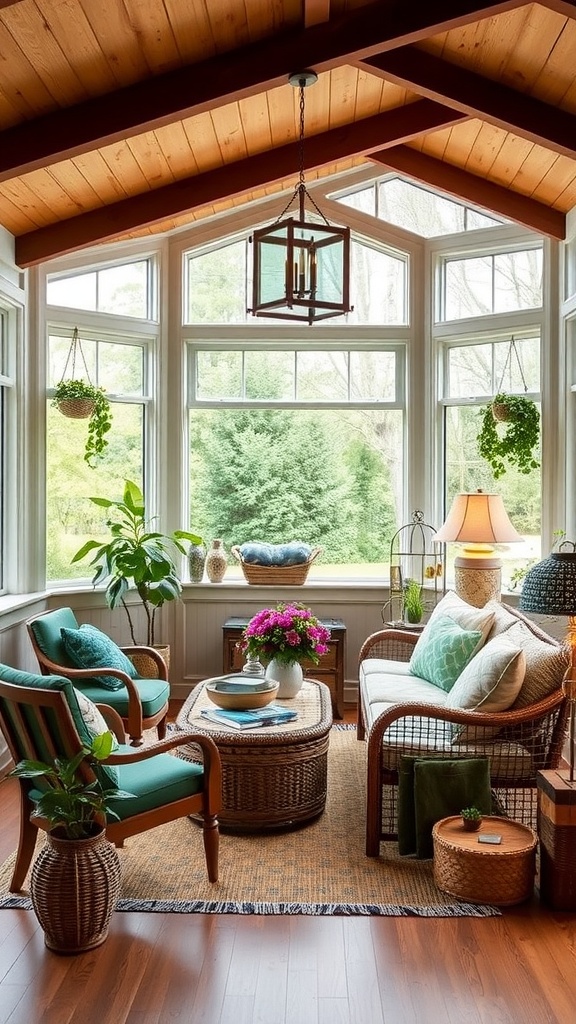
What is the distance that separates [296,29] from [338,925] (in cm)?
379

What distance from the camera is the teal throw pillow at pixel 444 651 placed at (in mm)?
4438

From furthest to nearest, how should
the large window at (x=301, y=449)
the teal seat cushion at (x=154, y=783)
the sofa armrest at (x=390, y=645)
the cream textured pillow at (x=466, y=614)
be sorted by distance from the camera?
the large window at (x=301, y=449), the sofa armrest at (x=390, y=645), the cream textured pillow at (x=466, y=614), the teal seat cushion at (x=154, y=783)

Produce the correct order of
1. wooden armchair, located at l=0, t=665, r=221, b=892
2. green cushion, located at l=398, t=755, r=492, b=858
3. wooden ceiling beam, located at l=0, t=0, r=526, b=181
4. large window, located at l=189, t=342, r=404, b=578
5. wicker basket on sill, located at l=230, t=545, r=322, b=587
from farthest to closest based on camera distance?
large window, located at l=189, t=342, r=404, b=578 < wicker basket on sill, located at l=230, t=545, r=322, b=587 < wooden ceiling beam, located at l=0, t=0, r=526, b=181 < green cushion, located at l=398, t=755, r=492, b=858 < wooden armchair, located at l=0, t=665, r=221, b=892

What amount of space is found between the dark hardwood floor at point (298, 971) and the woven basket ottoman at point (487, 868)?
0.09 meters

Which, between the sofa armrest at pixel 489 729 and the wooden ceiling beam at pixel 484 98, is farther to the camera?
the wooden ceiling beam at pixel 484 98

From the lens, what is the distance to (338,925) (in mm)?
3182

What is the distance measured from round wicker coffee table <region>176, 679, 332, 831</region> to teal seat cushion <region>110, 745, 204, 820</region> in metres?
0.38

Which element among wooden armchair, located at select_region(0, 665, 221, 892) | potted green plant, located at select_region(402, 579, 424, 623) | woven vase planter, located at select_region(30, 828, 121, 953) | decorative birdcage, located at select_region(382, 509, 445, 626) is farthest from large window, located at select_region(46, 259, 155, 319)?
woven vase planter, located at select_region(30, 828, 121, 953)

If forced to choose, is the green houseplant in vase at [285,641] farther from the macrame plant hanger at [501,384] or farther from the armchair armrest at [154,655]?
the macrame plant hanger at [501,384]

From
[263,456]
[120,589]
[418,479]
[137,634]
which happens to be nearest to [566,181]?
[418,479]

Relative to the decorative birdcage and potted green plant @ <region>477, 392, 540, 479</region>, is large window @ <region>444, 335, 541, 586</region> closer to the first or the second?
potted green plant @ <region>477, 392, 540, 479</region>

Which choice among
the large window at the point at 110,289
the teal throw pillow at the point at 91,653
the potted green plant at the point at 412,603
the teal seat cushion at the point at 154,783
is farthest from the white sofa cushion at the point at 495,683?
the large window at the point at 110,289

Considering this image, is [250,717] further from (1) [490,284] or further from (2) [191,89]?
Result: (1) [490,284]

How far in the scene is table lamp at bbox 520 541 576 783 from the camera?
3.46 m
